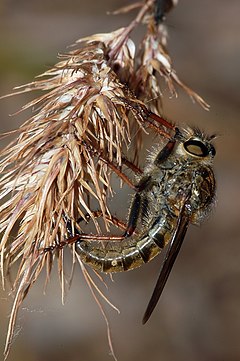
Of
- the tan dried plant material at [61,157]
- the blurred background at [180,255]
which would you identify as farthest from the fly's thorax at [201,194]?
the blurred background at [180,255]

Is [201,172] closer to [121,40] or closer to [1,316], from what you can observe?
[121,40]

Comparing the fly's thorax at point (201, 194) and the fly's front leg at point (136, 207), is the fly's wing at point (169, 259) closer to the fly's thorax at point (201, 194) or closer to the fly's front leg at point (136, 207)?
the fly's thorax at point (201, 194)

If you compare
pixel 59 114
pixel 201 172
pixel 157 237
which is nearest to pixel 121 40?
pixel 59 114

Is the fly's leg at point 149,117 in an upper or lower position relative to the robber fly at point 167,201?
upper

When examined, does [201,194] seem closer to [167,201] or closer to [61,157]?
[167,201]

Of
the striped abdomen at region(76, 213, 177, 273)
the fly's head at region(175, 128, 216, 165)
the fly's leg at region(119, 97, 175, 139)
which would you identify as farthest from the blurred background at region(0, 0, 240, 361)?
the fly's leg at region(119, 97, 175, 139)

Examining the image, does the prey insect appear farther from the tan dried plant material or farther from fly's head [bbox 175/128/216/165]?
the tan dried plant material
